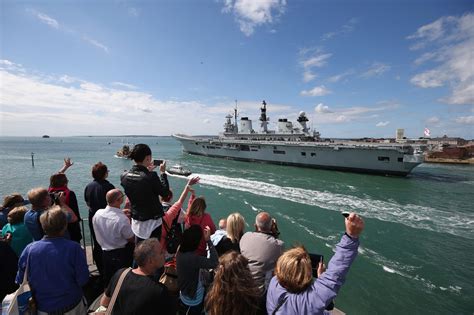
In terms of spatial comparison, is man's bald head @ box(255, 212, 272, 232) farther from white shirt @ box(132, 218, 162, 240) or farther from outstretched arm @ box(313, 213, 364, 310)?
white shirt @ box(132, 218, 162, 240)

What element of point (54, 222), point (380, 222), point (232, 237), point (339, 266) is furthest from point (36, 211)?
point (380, 222)

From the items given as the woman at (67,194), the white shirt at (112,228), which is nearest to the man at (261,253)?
the white shirt at (112,228)

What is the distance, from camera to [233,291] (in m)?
2.08

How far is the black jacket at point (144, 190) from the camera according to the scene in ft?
10.7

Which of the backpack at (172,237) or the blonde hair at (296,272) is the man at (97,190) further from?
the blonde hair at (296,272)

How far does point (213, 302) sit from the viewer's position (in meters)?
2.10

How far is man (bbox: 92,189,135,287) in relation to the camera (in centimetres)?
324

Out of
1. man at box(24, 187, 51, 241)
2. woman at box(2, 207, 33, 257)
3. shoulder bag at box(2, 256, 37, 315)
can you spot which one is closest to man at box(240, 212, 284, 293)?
shoulder bag at box(2, 256, 37, 315)

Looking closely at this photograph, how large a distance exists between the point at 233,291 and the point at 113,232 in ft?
6.65

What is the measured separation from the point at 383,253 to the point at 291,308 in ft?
35.4

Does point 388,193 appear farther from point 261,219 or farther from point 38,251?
point 38,251

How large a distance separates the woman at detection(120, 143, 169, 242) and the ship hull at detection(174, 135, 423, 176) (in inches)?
1213

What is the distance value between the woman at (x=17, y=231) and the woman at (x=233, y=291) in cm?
308

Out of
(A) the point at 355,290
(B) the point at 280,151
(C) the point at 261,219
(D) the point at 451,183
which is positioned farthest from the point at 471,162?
(C) the point at 261,219
